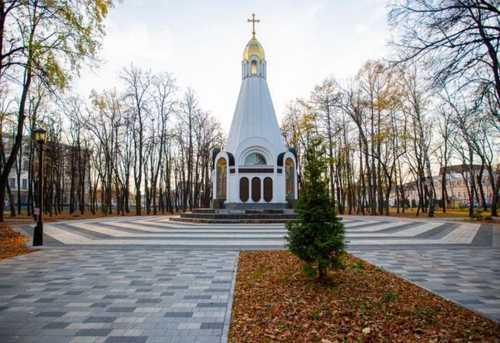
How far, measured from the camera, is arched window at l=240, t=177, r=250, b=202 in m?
24.6

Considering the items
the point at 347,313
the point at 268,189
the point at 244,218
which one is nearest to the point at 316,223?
the point at 347,313

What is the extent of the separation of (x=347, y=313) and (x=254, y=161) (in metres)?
21.0

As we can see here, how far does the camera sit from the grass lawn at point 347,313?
371cm

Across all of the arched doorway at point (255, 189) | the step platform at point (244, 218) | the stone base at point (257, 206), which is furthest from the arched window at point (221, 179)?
the step platform at point (244, 218)

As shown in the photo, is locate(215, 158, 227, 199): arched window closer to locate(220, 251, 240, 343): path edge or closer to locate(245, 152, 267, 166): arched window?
locate(245, 152, 267, 166): arched window

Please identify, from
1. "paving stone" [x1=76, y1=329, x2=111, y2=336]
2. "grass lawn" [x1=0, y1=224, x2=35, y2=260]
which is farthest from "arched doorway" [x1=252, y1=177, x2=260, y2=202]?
"paving stone" [x1=76, y1=329, x2=111, y2=336]

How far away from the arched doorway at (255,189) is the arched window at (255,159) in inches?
54.9

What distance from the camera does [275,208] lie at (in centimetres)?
2412

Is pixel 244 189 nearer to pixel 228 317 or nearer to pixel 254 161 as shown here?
pixel 254 161

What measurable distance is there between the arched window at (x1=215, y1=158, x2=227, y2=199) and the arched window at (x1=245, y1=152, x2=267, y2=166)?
2.04 m

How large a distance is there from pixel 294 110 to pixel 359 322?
36437mm

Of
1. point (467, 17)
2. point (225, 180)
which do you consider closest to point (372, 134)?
point (225, 180)

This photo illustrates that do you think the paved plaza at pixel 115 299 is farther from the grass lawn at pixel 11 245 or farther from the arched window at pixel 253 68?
the arched window at pixel 253 68

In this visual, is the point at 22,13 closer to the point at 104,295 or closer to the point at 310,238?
the point at 104,295
